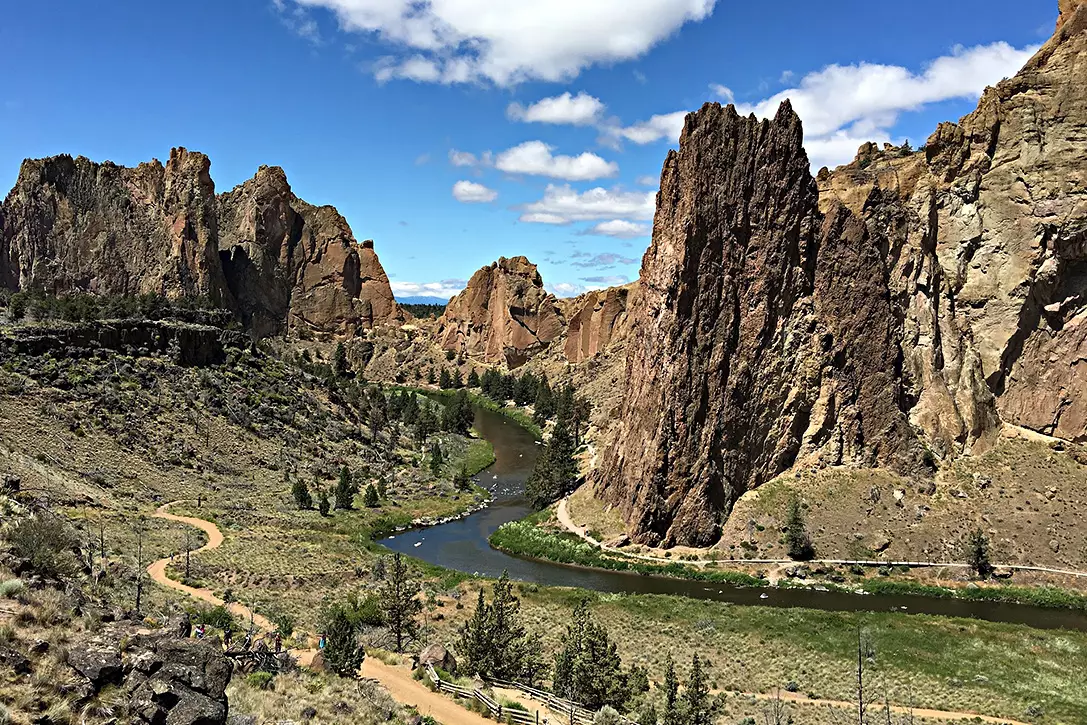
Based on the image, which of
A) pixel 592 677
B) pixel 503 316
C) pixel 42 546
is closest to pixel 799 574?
pixel 592 677

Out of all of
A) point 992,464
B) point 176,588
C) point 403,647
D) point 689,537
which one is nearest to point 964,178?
point 992,464

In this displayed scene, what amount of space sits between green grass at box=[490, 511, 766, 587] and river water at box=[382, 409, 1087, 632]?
712 mm

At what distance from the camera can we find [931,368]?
2527 inches

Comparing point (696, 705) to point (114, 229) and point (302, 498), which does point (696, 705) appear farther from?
point (114, 229)

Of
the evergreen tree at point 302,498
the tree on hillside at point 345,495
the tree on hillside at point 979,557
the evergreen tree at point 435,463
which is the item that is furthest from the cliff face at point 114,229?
the tree on hillside at point 979,557

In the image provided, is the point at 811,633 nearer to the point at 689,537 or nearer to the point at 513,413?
the point at 689,537

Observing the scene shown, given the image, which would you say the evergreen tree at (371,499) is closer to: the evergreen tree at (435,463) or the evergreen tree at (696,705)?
the evergreen tree at (435,463)

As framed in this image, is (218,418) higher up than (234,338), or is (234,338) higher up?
(234,338)

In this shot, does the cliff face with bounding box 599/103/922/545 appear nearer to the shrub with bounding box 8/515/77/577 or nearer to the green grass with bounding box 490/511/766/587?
the green grass with bounding box 490/511/766/587

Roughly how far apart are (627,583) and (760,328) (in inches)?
972

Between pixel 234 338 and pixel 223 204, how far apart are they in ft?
321

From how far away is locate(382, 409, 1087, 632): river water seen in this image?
1885 inches

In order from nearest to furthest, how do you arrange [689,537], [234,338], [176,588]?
[176,588]
[689,537]
[234,338]

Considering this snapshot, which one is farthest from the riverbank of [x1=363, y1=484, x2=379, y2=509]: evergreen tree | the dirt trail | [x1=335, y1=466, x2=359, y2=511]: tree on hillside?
the dirt trail
